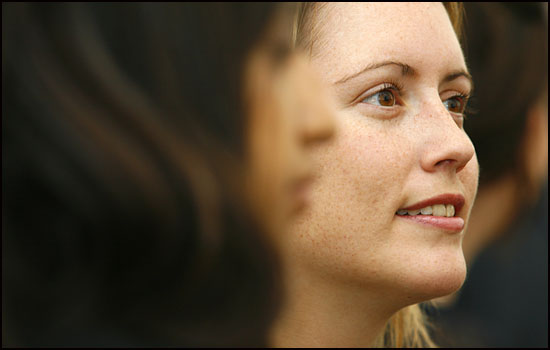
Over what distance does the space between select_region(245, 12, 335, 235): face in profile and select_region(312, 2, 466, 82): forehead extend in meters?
0.07

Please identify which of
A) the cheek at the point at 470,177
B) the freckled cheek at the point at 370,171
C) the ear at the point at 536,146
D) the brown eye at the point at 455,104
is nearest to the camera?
the freckled cheek at the point at 370,171

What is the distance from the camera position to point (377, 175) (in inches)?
58.1

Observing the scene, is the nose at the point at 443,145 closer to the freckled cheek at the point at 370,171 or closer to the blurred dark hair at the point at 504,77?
the freckled cheek at the point at 370,171

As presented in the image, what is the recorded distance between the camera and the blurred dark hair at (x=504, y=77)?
2.24 meters

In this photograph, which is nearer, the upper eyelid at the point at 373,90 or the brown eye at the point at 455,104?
the upper eyelid at the point at 373,90

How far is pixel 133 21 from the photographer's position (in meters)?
1.07

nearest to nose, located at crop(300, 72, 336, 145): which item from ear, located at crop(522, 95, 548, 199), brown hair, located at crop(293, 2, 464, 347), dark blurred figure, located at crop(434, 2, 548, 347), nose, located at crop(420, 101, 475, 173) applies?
brown hair, located at crop(293, 2, 464, 347)

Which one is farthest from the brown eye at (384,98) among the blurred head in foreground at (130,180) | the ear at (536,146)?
the ear at (536,146)

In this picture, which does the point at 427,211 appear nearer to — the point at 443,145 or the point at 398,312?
the point at 443,145

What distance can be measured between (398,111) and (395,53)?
0.14m

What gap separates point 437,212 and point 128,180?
85 centimetres

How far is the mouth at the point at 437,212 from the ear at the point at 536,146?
1.01 meters

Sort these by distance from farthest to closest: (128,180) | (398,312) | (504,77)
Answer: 1. (504,77)
2. (398,312)
3. (128,180)

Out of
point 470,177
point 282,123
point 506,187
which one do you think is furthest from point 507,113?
point 282,123
